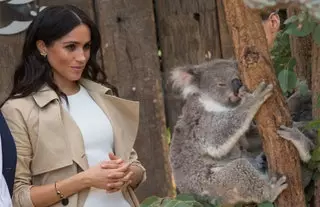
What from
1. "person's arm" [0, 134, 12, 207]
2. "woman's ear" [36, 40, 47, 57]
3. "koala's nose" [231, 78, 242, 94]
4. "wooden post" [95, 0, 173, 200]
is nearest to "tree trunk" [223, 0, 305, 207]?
"koala's nose" [231, 78, 242, 94]

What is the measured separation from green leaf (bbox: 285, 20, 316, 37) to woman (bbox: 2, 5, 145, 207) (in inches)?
33.7

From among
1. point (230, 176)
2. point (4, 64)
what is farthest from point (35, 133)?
point (4, 64)

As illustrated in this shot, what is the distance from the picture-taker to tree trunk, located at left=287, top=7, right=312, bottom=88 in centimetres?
351

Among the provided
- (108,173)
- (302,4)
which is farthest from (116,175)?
(302,4)

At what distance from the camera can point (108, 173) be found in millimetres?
2941

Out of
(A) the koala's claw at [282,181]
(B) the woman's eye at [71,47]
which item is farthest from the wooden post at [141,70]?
(A) the koala's claw at [282,181]

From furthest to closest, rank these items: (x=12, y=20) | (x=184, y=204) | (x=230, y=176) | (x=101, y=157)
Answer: (x=12, y=20) → (x=230, y=176) → (x=101, y=157) → (x=184, y=204)

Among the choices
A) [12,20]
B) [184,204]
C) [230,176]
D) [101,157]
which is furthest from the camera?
[12,20]

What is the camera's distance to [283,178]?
9.46 feet

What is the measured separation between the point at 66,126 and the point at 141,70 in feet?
6.46

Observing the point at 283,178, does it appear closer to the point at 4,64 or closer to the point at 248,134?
the point at 248,134

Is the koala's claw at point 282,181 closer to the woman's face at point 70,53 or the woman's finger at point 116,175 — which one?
the woman's finger at point 116,175

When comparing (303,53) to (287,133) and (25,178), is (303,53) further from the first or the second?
(25,178)

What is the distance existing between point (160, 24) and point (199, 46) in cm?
30
